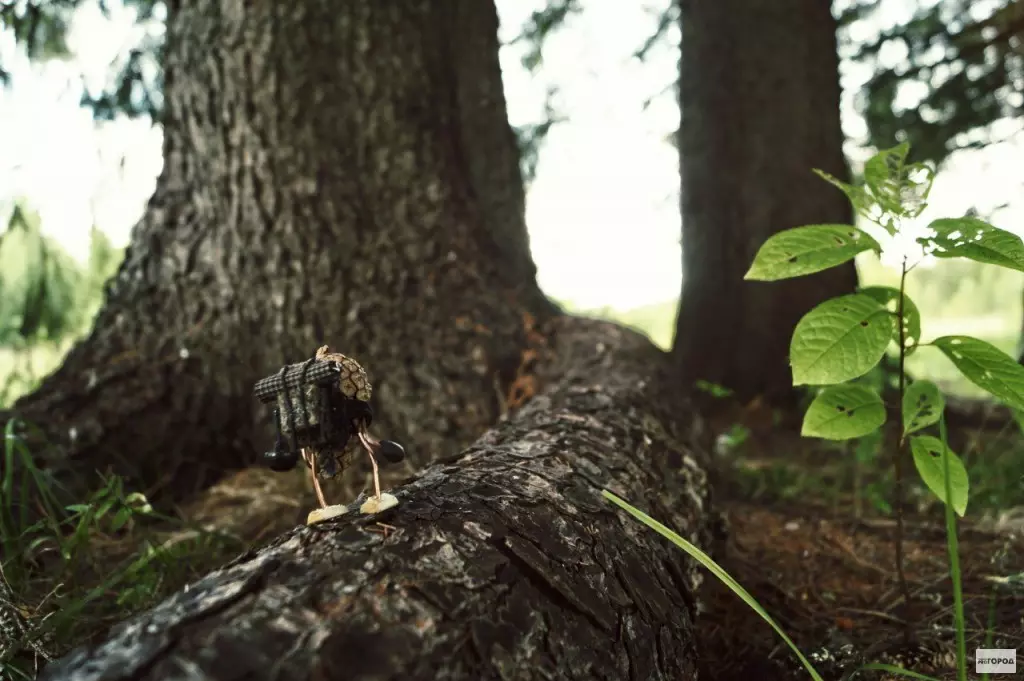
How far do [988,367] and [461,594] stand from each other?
112 centimetres

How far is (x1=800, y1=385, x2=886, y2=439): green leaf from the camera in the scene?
146cm

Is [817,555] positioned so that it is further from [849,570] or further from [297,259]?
[297,259]

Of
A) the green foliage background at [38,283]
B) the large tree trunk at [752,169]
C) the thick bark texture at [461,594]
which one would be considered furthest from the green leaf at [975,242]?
the green foliage background at [38,283]

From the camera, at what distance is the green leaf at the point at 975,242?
126cm

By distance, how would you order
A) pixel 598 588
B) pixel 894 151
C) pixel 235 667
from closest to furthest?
pixel 235 667
pixel 598 588
pixel 894 151

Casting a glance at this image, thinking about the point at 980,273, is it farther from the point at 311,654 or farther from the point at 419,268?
the point at 311,654

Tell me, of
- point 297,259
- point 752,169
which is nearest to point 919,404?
point 297,259

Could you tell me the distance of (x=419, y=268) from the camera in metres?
2.83

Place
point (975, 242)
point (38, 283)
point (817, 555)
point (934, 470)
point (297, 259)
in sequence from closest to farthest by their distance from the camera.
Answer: point (975, 242)
point (934, 470)
point (817, 555)
point (297, 259)
point (38, 283)

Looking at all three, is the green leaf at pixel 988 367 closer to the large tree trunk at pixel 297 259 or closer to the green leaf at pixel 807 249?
the green leaf at pixel 807 249

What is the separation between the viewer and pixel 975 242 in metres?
1.31

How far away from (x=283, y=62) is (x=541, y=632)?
2499 mm

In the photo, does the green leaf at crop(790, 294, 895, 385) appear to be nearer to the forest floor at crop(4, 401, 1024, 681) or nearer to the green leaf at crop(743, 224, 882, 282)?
the green leaf at crop(743, 224, 882, 282)

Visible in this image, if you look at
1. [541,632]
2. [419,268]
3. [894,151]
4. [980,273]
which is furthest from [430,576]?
[980,273]
